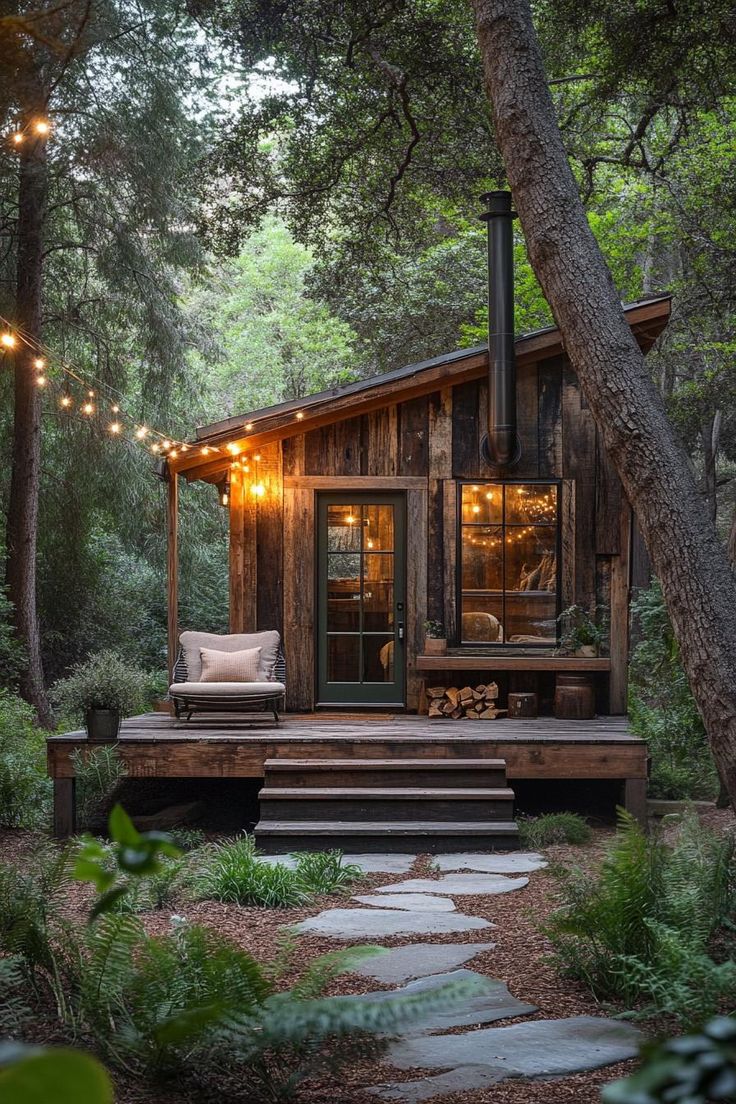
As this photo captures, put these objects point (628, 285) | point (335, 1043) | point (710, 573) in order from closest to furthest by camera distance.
Answer: point (335, 1043)
point (710, 573)
point (628, 285)

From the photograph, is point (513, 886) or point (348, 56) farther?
point (348, 56)

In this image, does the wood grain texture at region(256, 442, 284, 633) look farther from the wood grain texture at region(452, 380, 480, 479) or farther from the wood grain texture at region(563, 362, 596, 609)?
the wood grain texture at region(563, 362, 596, 609)

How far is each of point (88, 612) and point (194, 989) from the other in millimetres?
12718

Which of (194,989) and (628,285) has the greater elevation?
(628,285)

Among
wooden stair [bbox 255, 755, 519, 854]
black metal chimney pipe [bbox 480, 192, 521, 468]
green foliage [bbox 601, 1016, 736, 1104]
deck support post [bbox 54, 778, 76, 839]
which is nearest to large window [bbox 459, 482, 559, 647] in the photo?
black metal chimney pipe [bbox 480, 192, 521, 468]

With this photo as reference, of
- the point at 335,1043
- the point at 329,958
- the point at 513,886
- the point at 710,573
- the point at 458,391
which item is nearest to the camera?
the point at 329,958

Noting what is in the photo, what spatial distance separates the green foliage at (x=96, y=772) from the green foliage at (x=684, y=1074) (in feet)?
22.8

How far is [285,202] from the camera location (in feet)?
45.8

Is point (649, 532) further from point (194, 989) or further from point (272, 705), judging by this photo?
point (272, 705)

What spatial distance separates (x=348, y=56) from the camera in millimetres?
8773

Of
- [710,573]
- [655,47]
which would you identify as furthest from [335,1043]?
[655,47]

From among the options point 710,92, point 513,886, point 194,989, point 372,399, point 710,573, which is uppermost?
point 710,92

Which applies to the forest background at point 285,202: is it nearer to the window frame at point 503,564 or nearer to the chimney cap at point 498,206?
the chimney cap at point 498,206

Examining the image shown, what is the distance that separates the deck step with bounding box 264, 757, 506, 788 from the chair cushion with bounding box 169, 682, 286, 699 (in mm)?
1017
